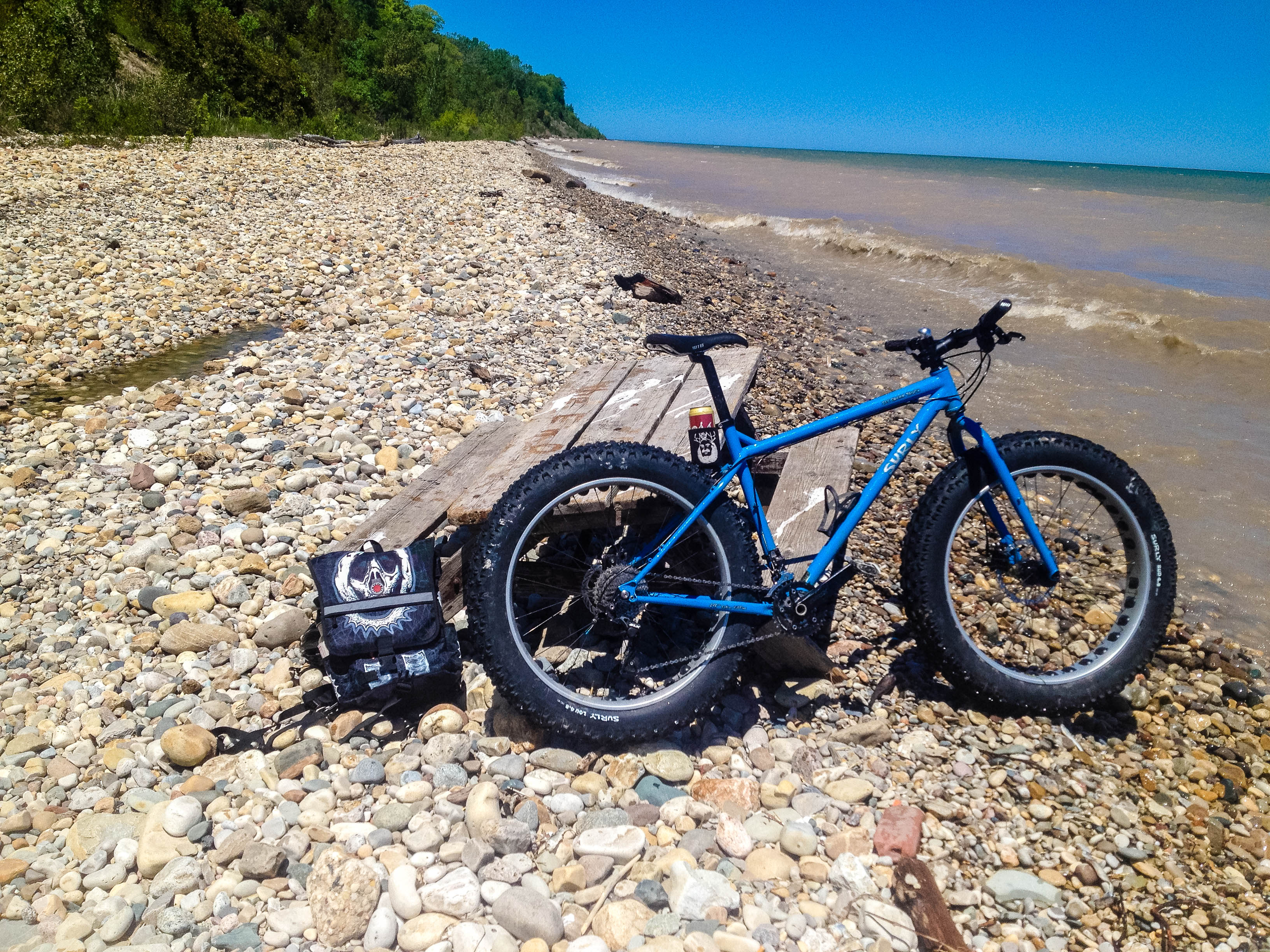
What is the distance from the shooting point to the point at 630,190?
25453 mm

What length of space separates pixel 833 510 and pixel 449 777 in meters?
1.96

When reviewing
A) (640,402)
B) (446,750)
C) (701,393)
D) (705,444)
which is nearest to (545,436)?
(640,402)

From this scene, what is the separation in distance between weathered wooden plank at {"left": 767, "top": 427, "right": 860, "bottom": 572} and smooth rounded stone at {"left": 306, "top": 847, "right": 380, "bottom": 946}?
1.89m

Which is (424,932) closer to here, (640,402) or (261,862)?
(261,862)

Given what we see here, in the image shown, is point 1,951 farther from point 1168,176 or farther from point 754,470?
point 1168,176

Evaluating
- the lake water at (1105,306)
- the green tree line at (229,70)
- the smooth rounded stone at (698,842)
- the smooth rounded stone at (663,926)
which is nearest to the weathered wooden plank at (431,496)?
the smooth rounded stone at (698,842)

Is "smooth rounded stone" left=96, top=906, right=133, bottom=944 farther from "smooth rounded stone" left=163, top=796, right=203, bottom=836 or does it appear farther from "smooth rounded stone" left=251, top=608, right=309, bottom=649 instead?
"smooth rounded stone" left=251, top=608, right=309, bottom=649

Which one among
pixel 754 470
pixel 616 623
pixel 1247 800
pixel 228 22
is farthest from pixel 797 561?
pixel 228 22

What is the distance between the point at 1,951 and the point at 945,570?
315cm

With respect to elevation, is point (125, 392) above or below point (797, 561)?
below

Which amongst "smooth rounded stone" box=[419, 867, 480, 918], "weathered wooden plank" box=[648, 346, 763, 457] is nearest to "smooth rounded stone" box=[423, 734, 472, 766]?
"smooth rounded stone" box=[419, 867, 480, 918]

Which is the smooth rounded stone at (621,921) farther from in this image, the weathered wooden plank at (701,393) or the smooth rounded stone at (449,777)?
the weathered wooden plank at (701,393)

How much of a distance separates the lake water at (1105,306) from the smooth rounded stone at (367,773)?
3961mm

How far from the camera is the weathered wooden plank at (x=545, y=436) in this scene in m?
2.91
